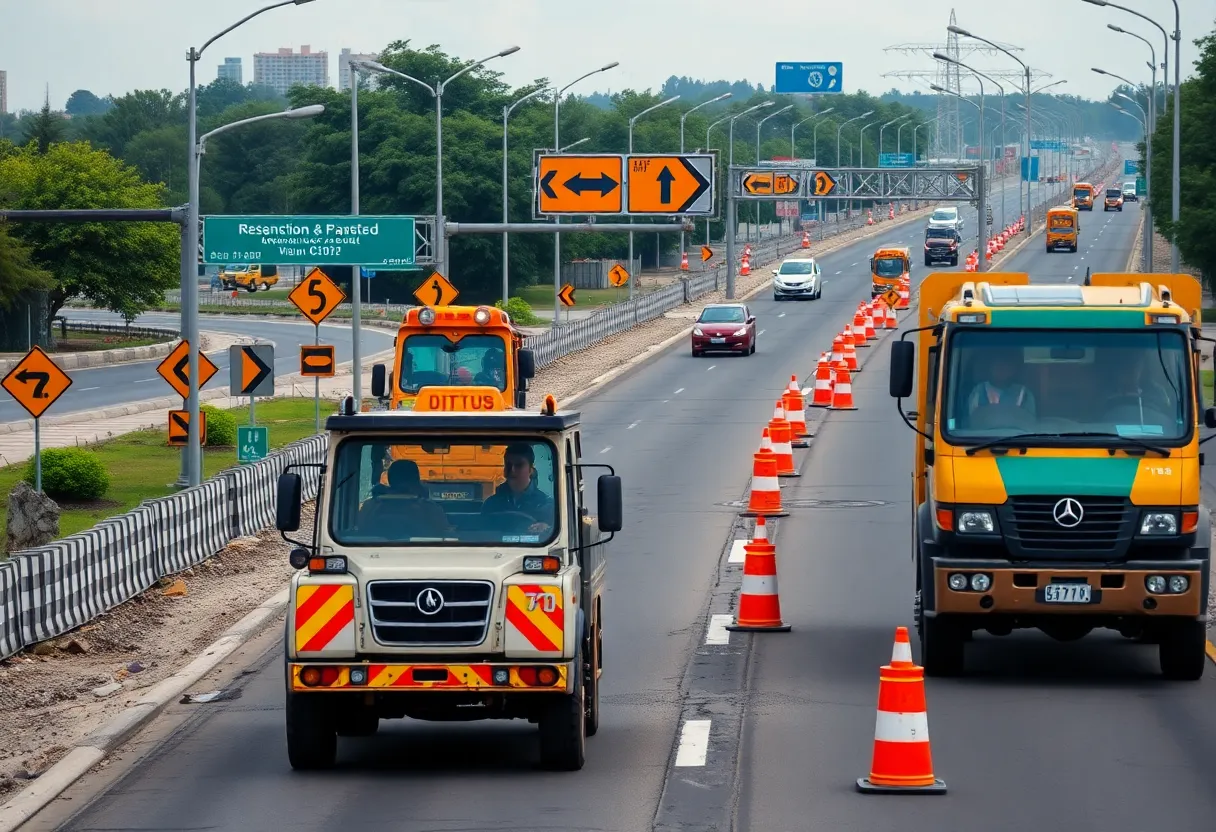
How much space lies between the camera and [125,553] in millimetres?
18219

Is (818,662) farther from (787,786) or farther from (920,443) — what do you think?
(787,786)

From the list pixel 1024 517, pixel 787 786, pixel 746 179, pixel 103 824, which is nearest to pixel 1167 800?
pixel 787 786

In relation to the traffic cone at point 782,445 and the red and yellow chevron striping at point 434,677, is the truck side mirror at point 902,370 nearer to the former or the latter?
the red and yellow chevron striping at point 434,677

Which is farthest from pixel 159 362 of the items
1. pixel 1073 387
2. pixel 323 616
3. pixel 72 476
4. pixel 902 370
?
pixel 323 616

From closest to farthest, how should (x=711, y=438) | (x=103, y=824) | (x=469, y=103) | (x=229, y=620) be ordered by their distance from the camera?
(x=103, y=824)
(x=229, y=620)
(x=711, y=438)
(x=469, y=103)

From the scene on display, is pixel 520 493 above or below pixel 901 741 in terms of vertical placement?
above

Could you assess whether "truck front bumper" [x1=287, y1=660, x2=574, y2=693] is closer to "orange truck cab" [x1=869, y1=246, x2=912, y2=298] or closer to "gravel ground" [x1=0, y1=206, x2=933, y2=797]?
"gravel ground" [x1=0, y1=206, x2=933, y2=797]

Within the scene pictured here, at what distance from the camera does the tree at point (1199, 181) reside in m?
61.8

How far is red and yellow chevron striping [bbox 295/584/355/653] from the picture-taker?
33.6 ft

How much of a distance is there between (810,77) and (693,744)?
90.7 meters

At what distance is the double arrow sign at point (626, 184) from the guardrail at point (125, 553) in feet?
107

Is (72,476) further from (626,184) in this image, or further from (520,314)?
(520,314)

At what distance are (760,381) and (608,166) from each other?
12.8m

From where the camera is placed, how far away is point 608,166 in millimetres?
57625
